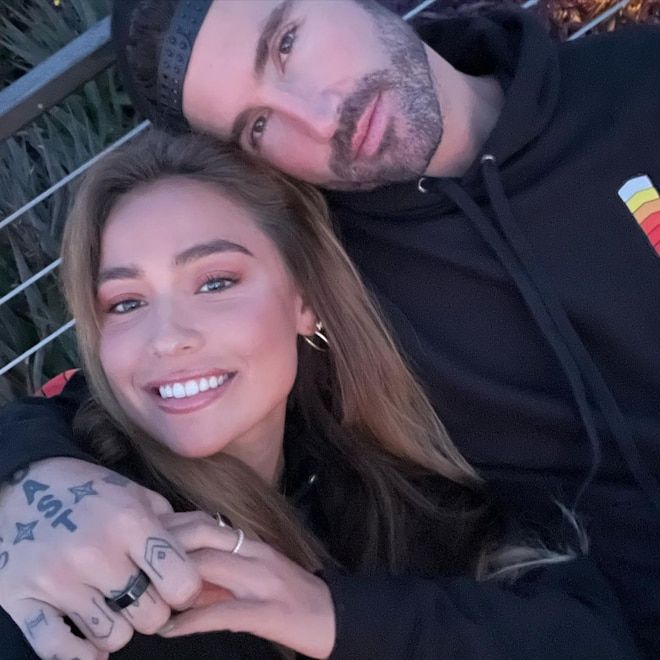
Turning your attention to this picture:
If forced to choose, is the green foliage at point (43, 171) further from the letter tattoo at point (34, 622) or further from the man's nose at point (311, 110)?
the letter tattoo at point (34, 622)

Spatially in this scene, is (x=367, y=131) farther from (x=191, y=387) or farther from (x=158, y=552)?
(x=158, y=552)

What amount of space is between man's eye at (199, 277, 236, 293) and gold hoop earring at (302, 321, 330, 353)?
30 centimetres

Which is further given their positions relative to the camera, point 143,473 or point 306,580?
point 143,473

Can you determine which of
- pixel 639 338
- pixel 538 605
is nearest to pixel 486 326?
pixel 639 338

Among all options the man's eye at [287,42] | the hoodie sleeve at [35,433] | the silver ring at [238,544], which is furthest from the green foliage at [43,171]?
the silver ring at [238,544]

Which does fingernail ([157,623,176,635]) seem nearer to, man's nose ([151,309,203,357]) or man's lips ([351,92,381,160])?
man's nose ([151,309,203,357])

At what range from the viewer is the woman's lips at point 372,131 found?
6.44 feet

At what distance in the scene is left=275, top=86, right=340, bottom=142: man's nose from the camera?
6.32 ft

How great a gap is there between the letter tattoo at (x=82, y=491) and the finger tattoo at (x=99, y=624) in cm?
21

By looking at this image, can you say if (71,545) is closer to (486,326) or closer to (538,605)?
(538,605)

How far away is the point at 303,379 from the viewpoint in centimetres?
222

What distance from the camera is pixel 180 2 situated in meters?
1.94

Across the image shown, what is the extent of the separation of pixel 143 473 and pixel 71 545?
53 cm

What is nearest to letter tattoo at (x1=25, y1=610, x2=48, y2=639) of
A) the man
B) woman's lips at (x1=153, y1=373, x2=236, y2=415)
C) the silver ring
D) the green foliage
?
the silver ring
